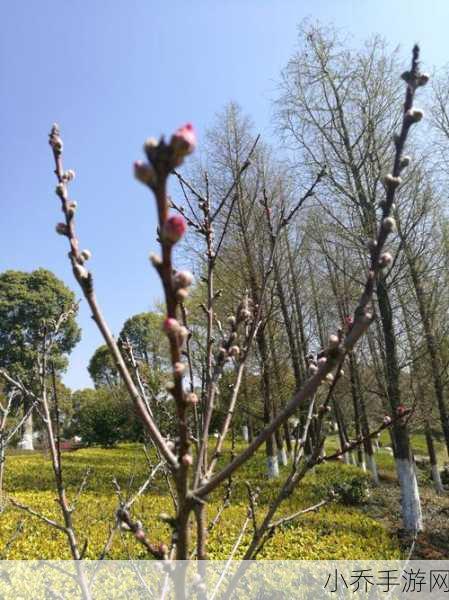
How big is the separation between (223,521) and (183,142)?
7489 millimetres

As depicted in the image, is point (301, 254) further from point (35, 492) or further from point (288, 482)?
point (288, 482)

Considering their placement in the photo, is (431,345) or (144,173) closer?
(144,173)

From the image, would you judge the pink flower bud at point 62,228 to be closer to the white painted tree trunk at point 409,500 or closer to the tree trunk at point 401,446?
the tree trunk at point 401,446

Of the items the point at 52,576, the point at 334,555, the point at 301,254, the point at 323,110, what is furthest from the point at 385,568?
the point at 301,254

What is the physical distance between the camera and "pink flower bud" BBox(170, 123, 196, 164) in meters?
0.44

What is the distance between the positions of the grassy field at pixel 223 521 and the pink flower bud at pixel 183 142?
120 inches

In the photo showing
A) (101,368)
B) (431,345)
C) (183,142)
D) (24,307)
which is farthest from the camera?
(101,368)

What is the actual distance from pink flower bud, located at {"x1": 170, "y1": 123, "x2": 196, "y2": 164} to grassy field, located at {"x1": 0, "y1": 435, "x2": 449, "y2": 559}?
3.06 meters

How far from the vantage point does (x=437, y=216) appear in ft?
32.7

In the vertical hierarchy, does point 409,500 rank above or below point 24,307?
below

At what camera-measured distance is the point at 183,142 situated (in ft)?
1.45

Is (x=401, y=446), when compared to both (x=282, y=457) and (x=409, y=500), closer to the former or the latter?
(x=409, y=500)

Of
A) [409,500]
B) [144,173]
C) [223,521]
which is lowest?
[223,521]

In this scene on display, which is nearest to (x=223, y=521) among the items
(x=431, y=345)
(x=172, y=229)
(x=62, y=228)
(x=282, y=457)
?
(x=431, y=345)
